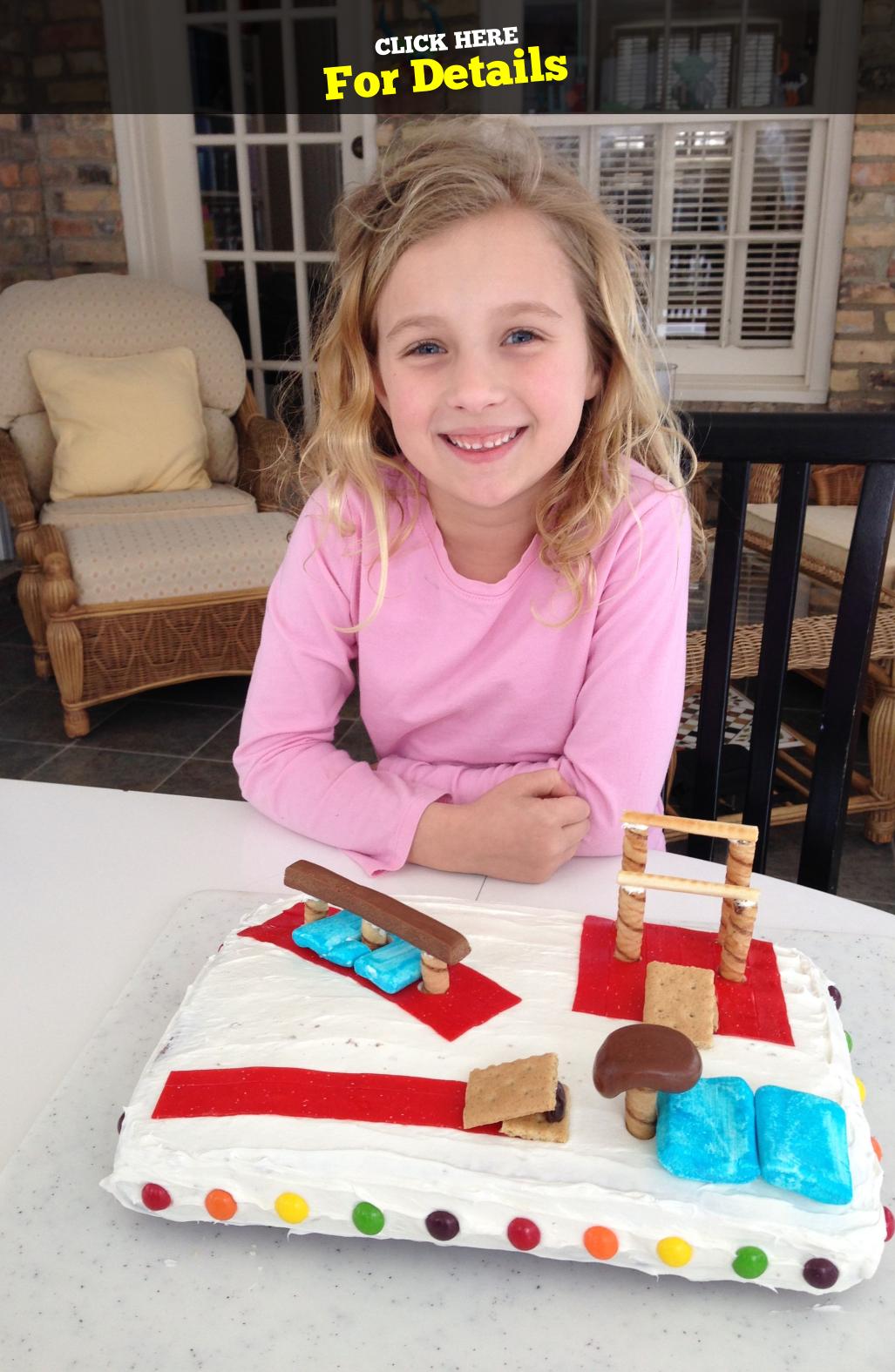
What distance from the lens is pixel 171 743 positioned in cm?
303

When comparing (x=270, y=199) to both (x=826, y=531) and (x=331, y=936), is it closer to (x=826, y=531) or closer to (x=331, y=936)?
(x=826, y=531)

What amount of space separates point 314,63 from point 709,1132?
4516mm

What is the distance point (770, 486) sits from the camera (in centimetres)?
293

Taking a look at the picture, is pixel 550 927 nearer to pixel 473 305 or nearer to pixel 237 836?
pixel 237 836

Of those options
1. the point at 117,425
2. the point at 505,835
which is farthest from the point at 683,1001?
the point at 117,425

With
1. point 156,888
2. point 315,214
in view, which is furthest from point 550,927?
point 315,214

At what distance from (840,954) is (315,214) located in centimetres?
426

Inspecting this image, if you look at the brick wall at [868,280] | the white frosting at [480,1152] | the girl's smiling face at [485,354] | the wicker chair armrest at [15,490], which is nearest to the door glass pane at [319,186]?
the wicker chair armrest at [15,490]

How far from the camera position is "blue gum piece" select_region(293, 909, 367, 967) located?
0.69 m

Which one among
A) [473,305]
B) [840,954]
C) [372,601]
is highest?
[473,305]

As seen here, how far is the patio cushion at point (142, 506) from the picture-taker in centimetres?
347

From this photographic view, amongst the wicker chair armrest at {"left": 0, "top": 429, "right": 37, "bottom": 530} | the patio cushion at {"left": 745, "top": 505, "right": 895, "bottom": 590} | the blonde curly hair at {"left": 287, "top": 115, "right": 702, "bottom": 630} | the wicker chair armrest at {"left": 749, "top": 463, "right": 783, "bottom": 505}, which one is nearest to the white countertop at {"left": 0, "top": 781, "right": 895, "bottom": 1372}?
the blonde curly hair at {"left": 287, "top": 115, "right": 702, "bottom": 630}

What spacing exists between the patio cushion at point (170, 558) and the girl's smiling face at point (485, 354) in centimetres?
219

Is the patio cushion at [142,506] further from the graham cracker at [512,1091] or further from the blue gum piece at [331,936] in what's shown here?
the graham cracker at [512,1091]
